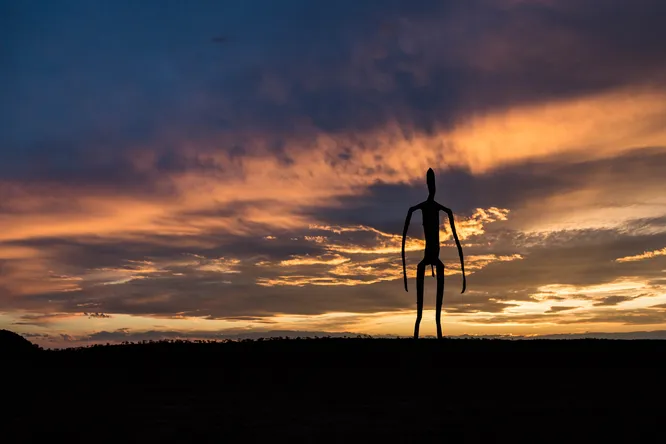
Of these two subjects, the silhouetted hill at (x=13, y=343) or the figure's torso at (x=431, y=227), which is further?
the silhouetted hill at (x=13, y=343)

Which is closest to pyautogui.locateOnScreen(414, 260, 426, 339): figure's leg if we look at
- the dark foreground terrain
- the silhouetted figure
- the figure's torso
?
the silhouetted figure

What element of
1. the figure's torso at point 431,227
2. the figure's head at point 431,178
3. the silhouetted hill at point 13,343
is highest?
the figure's head at point 431,178

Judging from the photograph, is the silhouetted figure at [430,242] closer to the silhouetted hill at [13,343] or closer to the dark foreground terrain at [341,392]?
the dark foreground terrain at [341,392]

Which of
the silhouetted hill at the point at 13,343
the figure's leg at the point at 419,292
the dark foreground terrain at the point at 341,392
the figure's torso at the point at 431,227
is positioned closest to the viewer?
the dark foreground terrain at the point at 341,392

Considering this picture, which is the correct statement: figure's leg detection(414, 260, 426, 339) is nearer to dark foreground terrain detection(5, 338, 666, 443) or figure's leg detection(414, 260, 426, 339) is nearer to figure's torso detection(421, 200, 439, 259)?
figure's torso detection(421, 200, 439, 259)

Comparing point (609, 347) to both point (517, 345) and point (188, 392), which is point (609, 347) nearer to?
point (517, 345)

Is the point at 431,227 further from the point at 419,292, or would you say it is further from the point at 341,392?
the point at 341,392

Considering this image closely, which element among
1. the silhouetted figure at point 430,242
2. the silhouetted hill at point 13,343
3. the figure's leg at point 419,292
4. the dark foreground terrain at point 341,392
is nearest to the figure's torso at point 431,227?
the silhouetted figure at point 430,242

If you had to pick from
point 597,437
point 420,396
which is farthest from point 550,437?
point 420,396

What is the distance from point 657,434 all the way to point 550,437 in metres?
1.75

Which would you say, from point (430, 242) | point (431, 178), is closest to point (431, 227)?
point (430, 242)

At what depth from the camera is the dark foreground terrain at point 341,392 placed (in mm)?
10102

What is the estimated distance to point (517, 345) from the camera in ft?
61.9

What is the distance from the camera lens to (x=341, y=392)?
13.0 m
